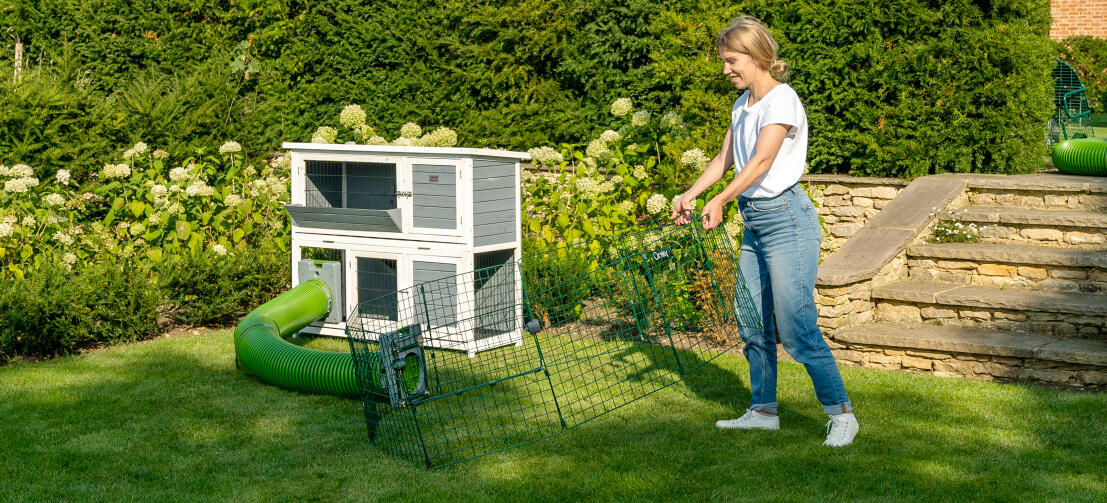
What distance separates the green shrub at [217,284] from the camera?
23.8 ft

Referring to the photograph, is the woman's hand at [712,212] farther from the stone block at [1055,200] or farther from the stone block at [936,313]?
the stone block at [1055,200]

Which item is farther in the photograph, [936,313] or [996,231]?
[996,231]

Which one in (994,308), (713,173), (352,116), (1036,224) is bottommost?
(994,308)

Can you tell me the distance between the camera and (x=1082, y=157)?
7.86 meters

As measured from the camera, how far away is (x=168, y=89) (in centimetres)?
1051

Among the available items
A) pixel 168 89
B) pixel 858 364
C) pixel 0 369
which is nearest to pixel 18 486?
pixel 0 369

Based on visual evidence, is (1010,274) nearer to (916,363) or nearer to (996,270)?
(996,270)

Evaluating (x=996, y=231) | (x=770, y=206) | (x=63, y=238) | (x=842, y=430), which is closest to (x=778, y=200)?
(x=770, y=206)

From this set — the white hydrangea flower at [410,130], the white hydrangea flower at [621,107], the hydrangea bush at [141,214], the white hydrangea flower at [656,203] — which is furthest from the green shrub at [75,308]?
the white hydrangea flower at [621,107]

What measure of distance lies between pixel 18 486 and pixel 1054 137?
1104 centimetres

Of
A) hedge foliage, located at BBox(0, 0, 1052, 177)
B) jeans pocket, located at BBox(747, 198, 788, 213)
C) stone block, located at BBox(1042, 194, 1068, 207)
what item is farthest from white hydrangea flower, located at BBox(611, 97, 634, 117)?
jeans pocket, located at BBox(747, 198, 788, 213)

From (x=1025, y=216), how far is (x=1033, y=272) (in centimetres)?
59

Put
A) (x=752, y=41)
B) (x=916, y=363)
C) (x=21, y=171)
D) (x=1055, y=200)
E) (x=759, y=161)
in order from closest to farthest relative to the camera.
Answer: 1. (x=759, y=161)
2. (x=752, y=41)
3. (x=916, y=363)
4. (x=1055, y=200)
5. (x=21, y=171)

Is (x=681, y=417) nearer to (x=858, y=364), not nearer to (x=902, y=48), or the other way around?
(x=858, y=364)
